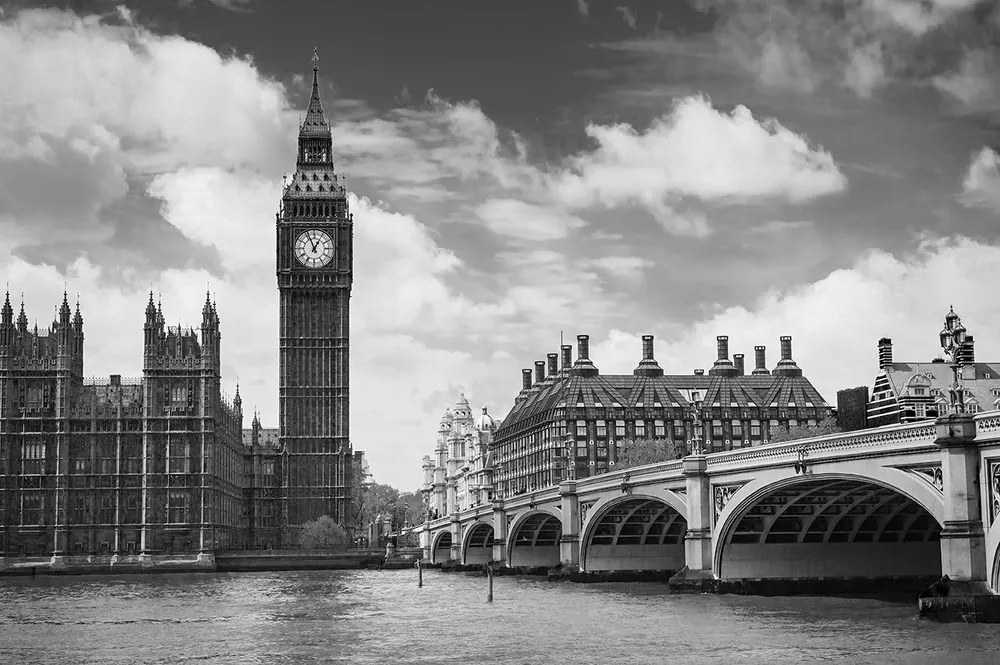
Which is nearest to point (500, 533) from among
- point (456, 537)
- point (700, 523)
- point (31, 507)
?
point (456, 537)

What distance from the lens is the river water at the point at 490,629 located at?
52.9 meters

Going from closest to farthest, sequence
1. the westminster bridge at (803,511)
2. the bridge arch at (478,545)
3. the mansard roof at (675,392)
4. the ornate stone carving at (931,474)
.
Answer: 1. the westminster bridge at (803,511)
2. the ornate stone carving at (931,474)
3. the bridge arch at (478,545)
4. the mansard roof at (675,392)

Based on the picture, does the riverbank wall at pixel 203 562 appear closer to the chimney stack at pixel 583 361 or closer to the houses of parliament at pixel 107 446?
the houses of parliament at pixel 107 446

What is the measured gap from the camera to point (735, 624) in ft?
203

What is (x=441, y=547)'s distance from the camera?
180 meters

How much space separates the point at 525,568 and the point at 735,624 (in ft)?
214

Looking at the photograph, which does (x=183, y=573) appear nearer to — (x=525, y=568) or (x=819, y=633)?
(x=525, y=568)

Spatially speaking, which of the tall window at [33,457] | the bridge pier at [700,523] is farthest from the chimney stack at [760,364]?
the bridge pier at [700,523]

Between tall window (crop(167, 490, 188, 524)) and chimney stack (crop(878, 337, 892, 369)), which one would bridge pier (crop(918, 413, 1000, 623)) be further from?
tall window (crop(167, 490, 188, 524))

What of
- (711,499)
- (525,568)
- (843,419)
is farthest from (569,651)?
(843,419)

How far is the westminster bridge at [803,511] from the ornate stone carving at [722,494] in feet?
0.28

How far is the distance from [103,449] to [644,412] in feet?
204

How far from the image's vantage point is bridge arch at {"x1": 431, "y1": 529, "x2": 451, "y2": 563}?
16925 centimetres

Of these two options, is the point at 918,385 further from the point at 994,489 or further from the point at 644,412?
the point at 644,412
